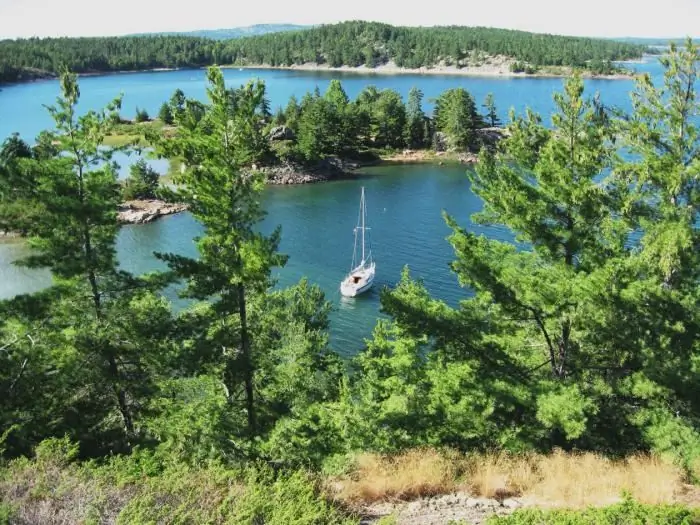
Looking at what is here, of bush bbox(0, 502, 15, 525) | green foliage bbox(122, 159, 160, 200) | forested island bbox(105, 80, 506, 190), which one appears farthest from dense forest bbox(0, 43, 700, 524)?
forested island bbox(105, 80, 506, 190)

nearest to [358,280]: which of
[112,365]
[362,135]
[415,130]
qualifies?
[112,365]

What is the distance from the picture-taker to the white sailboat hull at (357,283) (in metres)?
36.0

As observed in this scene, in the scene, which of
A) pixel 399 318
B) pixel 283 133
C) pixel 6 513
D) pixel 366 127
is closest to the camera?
pixel 6 513

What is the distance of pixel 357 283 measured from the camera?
3638cm

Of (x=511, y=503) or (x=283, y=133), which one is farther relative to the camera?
(x=283, y=133)

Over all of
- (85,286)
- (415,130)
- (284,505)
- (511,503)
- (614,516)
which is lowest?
(511,503)

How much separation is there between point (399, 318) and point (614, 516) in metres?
6.04

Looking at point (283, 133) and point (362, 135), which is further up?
point (283, 133)

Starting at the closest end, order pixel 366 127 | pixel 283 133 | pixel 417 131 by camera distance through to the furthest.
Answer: pixel 283 133
pixel 417 131
pixel 366 127

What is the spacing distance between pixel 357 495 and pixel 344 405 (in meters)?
5.03

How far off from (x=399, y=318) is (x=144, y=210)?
46.3m

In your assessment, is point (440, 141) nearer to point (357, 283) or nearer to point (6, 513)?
point (357, 283)

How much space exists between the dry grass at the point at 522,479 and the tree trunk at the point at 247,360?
149 inches

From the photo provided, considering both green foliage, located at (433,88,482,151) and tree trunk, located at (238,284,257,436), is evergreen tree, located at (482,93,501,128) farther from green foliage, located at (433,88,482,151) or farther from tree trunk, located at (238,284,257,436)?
tree trunk, located at (238,284,257,436)
